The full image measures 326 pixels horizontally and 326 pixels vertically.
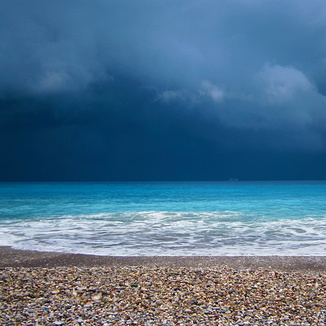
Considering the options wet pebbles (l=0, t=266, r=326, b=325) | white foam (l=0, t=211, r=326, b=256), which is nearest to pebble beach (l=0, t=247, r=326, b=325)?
wet pebbles (l=0, t=266, r=326, b=325)

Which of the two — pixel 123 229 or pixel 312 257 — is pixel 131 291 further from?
pixel 123 229

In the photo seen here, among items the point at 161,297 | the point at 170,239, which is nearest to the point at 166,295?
the point at 161,297

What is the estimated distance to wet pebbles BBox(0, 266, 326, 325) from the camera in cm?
556

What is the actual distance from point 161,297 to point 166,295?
16 cm

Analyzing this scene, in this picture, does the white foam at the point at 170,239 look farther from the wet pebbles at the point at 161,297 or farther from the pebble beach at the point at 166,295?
the wet pebbles at the point at 161,297

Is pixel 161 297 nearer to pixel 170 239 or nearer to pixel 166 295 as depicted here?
pixel 166 295

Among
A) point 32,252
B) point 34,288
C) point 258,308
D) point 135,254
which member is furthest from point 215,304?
point 32,252

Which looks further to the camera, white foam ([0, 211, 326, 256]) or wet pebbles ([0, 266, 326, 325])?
white foam ([0, 211, 326, 256])

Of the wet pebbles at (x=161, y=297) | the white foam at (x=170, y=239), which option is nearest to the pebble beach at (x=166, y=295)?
the wet pebbles at (x=161, y=297)

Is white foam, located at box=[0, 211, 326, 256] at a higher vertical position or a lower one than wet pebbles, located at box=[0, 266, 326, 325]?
lower

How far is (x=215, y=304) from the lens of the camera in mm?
6215

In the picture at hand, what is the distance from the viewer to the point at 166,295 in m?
6.77

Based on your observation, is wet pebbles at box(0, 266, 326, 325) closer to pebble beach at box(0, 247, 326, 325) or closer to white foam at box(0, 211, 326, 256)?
pebble beach at box(0, 247, 326, 325)

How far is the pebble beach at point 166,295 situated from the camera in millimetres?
5574
